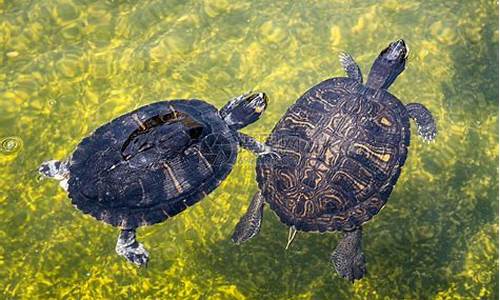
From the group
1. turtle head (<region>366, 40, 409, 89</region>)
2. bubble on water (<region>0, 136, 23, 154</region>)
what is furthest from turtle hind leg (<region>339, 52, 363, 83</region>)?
bubble on water (<region>0, 136, 23, 154</region>)

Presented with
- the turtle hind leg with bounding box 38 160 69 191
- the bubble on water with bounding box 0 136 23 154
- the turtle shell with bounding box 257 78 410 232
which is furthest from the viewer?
the bubble on water with bounding box 0 136 23 154

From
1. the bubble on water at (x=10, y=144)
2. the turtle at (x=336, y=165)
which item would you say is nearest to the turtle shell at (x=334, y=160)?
the turtle at (x=336, y=165)

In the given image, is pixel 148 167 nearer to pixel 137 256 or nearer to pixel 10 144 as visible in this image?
pixel 137 256

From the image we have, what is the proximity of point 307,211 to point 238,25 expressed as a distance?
2.81 meters

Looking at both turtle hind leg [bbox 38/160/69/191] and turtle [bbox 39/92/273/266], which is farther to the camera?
turtle hind leg [bbox 38/160/69/191]

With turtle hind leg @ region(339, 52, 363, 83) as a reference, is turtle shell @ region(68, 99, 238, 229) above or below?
below

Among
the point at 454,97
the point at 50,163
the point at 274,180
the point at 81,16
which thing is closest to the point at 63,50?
the point at 81,16

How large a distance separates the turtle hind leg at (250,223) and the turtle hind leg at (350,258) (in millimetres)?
825

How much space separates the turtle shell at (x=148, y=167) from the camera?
182 inches

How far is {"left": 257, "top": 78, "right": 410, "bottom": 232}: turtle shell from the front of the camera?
15.0ft

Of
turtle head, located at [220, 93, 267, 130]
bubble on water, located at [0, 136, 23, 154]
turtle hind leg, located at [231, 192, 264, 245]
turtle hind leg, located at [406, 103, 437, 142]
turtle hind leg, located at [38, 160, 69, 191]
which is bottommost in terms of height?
bubble on water, located at [0, 136, 23, 154]

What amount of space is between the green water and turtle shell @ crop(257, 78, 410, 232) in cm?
48

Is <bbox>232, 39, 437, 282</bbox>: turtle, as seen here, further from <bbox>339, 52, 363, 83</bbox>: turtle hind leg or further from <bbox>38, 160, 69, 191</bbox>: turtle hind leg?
<bbox>38, 160, 69, 191</bbox>: turtle hind leg

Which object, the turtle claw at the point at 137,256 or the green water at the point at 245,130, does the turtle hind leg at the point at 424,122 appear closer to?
the green water at the point at 245,130
